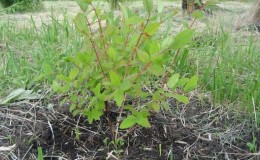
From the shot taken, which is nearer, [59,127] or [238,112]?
[59,127]

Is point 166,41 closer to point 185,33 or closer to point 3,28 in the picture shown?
point 185,33

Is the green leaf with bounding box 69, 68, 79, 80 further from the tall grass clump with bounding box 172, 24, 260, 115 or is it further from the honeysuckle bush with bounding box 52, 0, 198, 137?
the tall grass clump with bounding box 172, 24, 260, 115

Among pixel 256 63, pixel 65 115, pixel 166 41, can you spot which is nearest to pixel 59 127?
pixel 65 115

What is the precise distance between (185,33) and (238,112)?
0.65 meters

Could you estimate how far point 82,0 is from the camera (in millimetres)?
1308

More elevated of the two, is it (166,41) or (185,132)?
(166,41)

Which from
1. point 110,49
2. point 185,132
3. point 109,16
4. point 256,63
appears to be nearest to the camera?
point 110,49

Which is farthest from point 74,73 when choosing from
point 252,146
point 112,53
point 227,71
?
point 227,71

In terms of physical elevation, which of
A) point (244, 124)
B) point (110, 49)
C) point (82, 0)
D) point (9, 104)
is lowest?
point (244, 124)

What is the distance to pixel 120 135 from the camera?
159 centimetres

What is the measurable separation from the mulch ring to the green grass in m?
0.13

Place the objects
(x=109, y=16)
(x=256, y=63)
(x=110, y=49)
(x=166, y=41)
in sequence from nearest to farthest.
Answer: (x=166, y=41) → (x=110, y=49) → (x=109, y=16) → (x=256, y=63)

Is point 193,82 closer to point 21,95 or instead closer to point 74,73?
point 74,73

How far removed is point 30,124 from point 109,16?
0.52 metres
